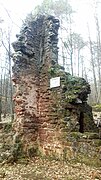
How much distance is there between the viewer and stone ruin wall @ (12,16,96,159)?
830 centimetres

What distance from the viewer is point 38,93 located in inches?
355

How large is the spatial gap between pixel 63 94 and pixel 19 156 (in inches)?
101

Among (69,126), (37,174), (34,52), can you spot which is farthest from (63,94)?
(37,174)

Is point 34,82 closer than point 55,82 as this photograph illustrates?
No

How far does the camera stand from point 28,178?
6.21 m

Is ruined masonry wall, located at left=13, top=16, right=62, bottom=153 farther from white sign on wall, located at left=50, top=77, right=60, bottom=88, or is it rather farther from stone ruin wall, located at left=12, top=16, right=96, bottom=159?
white sign on wall, located at left=50, top=77, right=60, bottom=88

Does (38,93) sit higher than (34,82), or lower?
lower

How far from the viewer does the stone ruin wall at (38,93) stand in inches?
327

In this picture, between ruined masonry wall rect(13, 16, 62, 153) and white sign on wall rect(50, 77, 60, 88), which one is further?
ruined masonry wall rect(13, 16, 62, 153)

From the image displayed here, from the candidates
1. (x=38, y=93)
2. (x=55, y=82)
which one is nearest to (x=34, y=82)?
(x=38, y=93)

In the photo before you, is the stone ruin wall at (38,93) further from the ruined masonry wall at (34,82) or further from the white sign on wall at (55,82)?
the white sign on wall at (55,82)

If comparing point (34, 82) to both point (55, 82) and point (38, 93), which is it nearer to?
point (38, 93)

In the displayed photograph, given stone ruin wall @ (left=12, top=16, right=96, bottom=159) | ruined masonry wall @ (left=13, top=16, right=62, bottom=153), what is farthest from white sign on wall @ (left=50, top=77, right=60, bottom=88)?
ruined masonry wall @ (left=13, top=16, right=62, bottom=153)

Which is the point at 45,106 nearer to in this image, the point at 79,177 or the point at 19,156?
the point at 19,156
